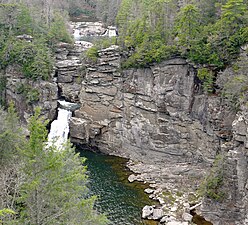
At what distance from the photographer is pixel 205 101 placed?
1350 inches

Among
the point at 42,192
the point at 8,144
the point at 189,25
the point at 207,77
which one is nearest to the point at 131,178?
the point at 207,77

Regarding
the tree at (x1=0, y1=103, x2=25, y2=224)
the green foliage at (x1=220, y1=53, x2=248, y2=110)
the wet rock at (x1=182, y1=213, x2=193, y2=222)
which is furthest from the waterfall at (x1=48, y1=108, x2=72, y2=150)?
the green foliage at (x1=220, y1=53, x2=248, y2=110)

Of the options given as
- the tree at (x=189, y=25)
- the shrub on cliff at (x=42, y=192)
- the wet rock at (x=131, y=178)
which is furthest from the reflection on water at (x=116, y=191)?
the tree at (x=189, y=25)

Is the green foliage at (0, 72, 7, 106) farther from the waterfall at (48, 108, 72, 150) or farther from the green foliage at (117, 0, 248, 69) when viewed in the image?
the green foliage at (117, 0, 248, 69)

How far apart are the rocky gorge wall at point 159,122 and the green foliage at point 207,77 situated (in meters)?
0.80

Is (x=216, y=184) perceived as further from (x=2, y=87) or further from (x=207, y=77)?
(x=2, y=87)

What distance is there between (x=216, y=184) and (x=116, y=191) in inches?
357

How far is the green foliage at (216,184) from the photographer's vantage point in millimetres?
27875

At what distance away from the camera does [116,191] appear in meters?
32.2

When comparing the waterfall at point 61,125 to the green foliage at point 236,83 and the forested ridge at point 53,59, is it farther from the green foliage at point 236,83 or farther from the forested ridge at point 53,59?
the green foliage at point 236,83

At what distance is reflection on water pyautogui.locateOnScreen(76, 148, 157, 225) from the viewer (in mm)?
28578

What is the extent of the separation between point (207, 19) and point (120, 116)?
13.7m

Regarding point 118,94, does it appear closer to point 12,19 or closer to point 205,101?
point 205,101

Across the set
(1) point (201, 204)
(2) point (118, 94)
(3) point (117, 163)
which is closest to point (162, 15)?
(2) point (118, 94)
